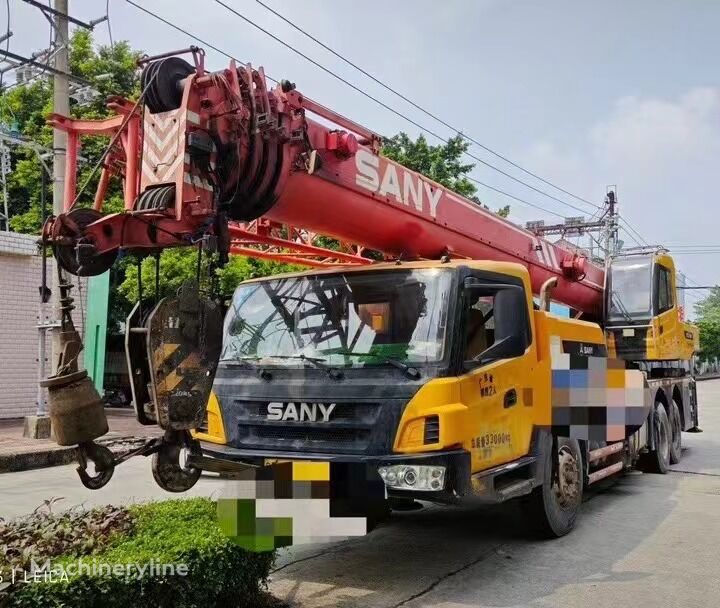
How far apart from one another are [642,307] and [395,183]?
536cm

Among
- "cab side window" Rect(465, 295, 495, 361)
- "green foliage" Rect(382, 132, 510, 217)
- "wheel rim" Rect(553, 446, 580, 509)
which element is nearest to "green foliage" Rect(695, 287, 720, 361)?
"green foliage" Rect(382, 132, 510, 217)

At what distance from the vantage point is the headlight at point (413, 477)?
4.09 meters

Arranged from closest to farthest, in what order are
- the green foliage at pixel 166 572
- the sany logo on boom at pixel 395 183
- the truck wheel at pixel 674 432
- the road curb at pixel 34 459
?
the green foliage at pixel 166 572
the sany logo on boom at pixel 395 183
the road curb at pixel 34 459
the truck wheel at pixel 674 432

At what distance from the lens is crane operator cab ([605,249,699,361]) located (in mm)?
9286

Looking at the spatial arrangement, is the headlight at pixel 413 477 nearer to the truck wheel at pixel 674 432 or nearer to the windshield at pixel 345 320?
the windshield at pixel 345 320

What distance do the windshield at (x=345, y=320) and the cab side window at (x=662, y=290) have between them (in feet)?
19.3

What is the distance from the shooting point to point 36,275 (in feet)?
44.8

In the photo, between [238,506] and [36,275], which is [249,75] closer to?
→ [238,506]

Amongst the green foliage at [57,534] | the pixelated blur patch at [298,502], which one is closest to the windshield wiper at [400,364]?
the pixelated blur patch at [298,502]

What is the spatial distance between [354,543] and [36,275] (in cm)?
1045

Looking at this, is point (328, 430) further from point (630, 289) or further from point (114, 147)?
point (630, 289)

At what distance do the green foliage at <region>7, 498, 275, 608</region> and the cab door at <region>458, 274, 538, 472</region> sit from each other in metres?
1.55

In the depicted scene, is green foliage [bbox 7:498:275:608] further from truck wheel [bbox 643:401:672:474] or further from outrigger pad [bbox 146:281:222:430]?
truck wheel [bbox 643:401:672:474]

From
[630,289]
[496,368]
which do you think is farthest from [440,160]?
→ [496,368]
